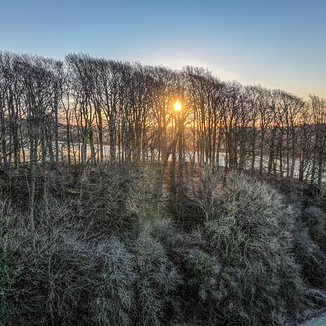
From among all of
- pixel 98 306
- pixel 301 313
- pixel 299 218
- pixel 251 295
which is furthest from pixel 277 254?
pixel 98 306

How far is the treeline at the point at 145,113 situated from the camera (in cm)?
2388

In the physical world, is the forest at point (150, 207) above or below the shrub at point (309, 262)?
above

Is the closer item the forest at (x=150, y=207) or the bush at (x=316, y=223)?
the forest at (x=150, y=207)

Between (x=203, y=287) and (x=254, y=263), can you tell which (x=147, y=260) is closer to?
(x=203, y=287)

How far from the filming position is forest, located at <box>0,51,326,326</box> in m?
14.5

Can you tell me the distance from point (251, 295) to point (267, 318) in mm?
2015

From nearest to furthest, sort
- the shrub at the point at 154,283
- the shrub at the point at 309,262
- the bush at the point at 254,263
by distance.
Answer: the shrub at the point at 154,283 → the bush at the point at 254,263 → the shrub at the point at 309,262

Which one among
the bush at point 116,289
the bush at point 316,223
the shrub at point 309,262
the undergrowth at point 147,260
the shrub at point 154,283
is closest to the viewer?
the undergrowth at point 147,260

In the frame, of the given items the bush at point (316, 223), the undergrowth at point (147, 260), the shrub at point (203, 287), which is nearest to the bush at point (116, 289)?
the undergrowth at point (147, 260)

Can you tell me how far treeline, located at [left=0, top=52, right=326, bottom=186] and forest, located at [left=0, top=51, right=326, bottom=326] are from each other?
0.55 feet

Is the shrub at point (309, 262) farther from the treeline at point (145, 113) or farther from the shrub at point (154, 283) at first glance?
the shrub at point (154, 283)

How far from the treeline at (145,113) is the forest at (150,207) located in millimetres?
169

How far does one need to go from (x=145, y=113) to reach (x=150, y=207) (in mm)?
12494

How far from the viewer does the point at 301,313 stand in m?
19.4
